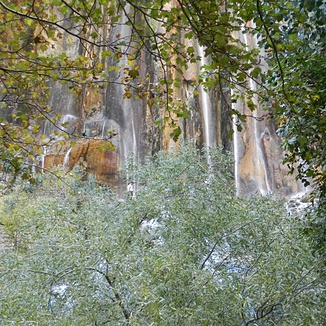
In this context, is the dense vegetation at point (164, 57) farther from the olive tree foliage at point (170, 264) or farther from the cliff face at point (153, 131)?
the cliff face at point (153, 131)

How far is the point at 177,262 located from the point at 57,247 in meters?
1.29

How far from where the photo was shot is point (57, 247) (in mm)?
4398

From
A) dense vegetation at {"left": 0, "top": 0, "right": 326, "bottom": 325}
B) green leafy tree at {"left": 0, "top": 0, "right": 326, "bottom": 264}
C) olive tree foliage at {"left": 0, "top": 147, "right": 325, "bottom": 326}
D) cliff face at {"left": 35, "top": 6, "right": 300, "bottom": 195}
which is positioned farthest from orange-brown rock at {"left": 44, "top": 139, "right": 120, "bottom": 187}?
green leafy tree at {"left": 0, "top": 0, "right": 326, "bottom": 264}

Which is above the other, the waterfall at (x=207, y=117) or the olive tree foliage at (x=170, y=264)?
the waterfall at (x=207, y=117)

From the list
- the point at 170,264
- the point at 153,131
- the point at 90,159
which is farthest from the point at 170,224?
the point at 90,159

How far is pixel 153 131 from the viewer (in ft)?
52.0

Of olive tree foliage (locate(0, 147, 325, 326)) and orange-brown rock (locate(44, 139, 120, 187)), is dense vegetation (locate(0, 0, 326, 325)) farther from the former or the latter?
orange-brown rock (locate(44, 139, 120, 187))

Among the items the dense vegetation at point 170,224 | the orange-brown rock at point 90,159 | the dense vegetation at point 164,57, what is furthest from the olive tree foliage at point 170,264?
the orange-brown rock at point 90,159

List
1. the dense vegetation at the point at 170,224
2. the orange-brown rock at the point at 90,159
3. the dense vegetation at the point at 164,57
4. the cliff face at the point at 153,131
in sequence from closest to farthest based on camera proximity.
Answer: the dense vegetation at the point at 164,57, the dense vegetation at the point at 170,224, the cliff face at the point at 153,131, the orange-brown rock at the point at 90,159

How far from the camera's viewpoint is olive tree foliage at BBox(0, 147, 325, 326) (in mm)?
3521

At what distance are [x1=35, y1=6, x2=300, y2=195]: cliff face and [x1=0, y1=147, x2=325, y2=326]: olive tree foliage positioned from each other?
6.49m

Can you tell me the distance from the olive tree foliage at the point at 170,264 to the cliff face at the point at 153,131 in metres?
6.49

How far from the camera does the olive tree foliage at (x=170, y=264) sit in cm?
352

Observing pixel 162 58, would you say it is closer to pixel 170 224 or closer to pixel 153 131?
pixel 170 224
